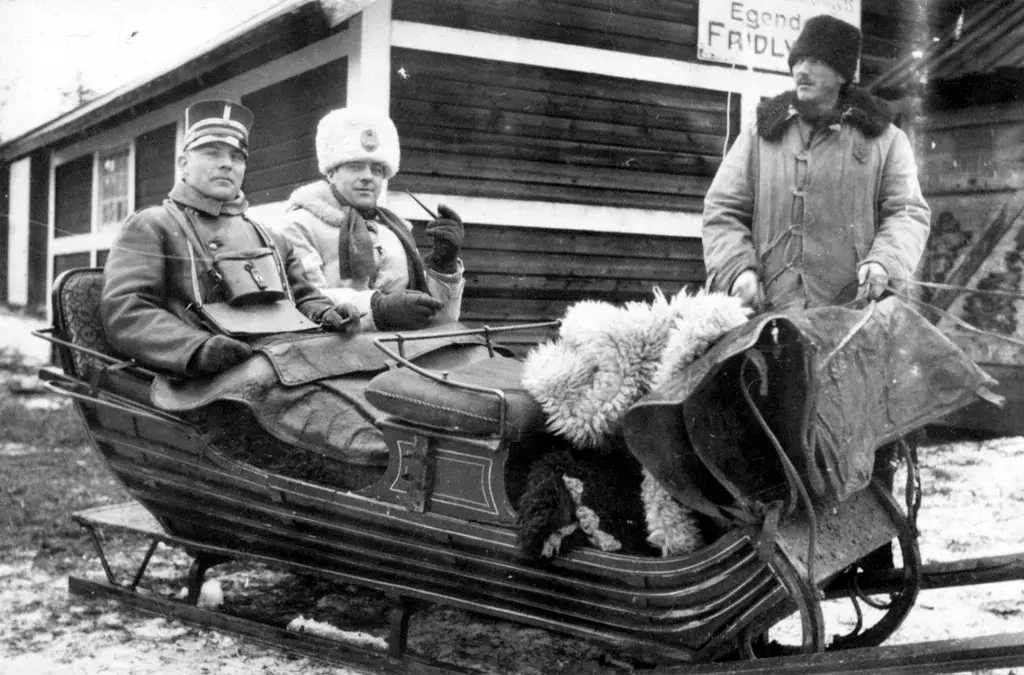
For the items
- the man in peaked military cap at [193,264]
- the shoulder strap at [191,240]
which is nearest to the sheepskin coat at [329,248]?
the man in peaked military cap at [193,264]

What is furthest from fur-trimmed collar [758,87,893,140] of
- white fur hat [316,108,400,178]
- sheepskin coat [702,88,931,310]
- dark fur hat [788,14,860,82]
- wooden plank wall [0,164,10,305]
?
wooden plank wall [0,164,10,305]

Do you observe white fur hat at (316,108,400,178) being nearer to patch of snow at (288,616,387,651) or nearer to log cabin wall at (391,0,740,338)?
patch of snow at (288,616,387,651)

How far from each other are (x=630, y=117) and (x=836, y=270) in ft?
13.3

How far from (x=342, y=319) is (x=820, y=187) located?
1.75m

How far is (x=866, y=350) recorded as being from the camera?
2268mm

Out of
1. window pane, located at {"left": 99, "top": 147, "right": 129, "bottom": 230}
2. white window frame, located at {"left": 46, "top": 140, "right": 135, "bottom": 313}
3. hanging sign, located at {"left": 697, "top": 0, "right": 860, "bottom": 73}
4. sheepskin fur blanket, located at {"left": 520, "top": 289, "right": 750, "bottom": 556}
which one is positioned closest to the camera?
sheepskin fur blanket, located at {"left": 520, "top": 289, "right": 750, "bottom": 556}

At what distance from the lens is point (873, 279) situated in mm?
2949

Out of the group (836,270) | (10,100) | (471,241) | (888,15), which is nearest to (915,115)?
(888,15)

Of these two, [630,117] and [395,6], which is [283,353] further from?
[630,117]

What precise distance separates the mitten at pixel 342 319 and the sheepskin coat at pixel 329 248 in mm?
321

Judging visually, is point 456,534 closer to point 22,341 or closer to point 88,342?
point 88,342

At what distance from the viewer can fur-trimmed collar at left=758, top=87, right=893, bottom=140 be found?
3.52 m

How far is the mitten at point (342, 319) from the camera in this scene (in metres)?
3.44

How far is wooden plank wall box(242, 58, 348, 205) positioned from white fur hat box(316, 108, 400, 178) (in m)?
2.57
